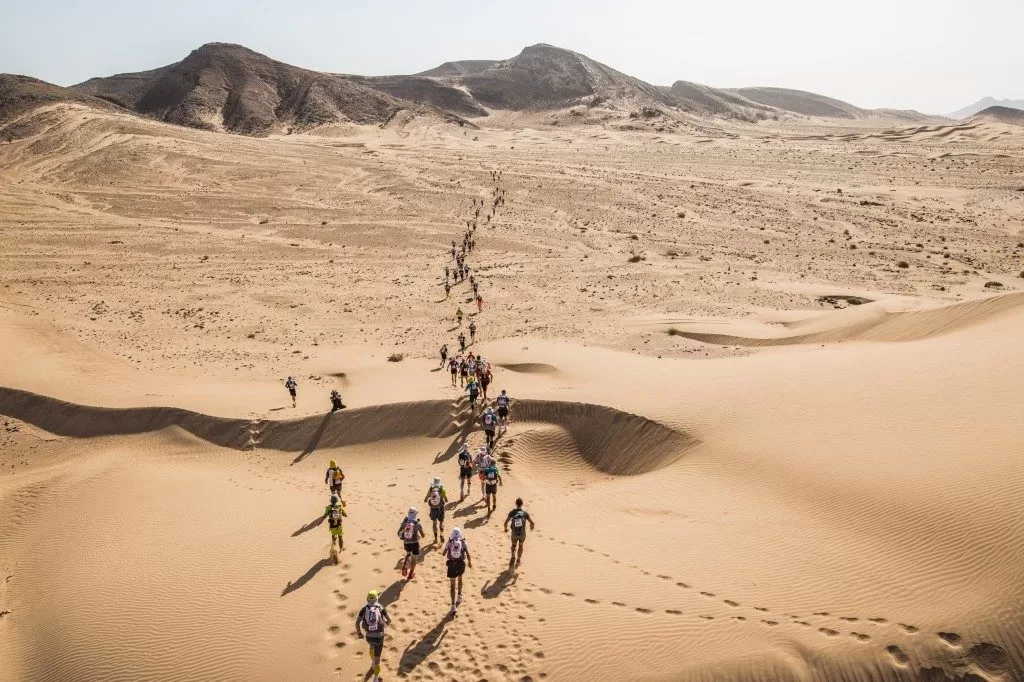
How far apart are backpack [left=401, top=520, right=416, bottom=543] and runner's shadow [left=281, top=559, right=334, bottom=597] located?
1.74 m

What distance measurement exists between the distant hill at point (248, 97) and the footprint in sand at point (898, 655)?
92.1 metres

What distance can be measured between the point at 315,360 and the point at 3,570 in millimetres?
10949

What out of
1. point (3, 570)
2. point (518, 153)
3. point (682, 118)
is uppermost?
point (682, 118)

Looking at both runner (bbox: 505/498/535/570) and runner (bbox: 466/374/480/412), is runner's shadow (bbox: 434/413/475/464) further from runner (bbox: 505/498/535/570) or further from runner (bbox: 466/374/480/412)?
runner (bbox: 505/498/535/570)

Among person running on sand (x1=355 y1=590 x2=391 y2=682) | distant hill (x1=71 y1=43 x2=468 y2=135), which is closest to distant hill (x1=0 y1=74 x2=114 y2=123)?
distant hill (x1=71 y1=43 x2=468 y2=135)

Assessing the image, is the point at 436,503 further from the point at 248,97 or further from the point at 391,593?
the point at 248,97

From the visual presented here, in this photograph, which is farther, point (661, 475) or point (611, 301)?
point (611, 301)

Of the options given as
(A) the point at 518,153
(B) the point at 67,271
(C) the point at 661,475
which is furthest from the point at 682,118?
(C) the point at 661,475

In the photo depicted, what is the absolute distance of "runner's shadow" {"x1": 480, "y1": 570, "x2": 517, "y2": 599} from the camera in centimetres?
900

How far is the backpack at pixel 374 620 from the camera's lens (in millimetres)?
7582

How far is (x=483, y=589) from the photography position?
9.12m

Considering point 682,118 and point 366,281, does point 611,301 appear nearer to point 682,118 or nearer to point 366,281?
point 366,281

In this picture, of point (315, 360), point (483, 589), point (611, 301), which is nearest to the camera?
point (483, 589)

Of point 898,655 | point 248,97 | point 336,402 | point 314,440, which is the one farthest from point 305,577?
point 248,97
